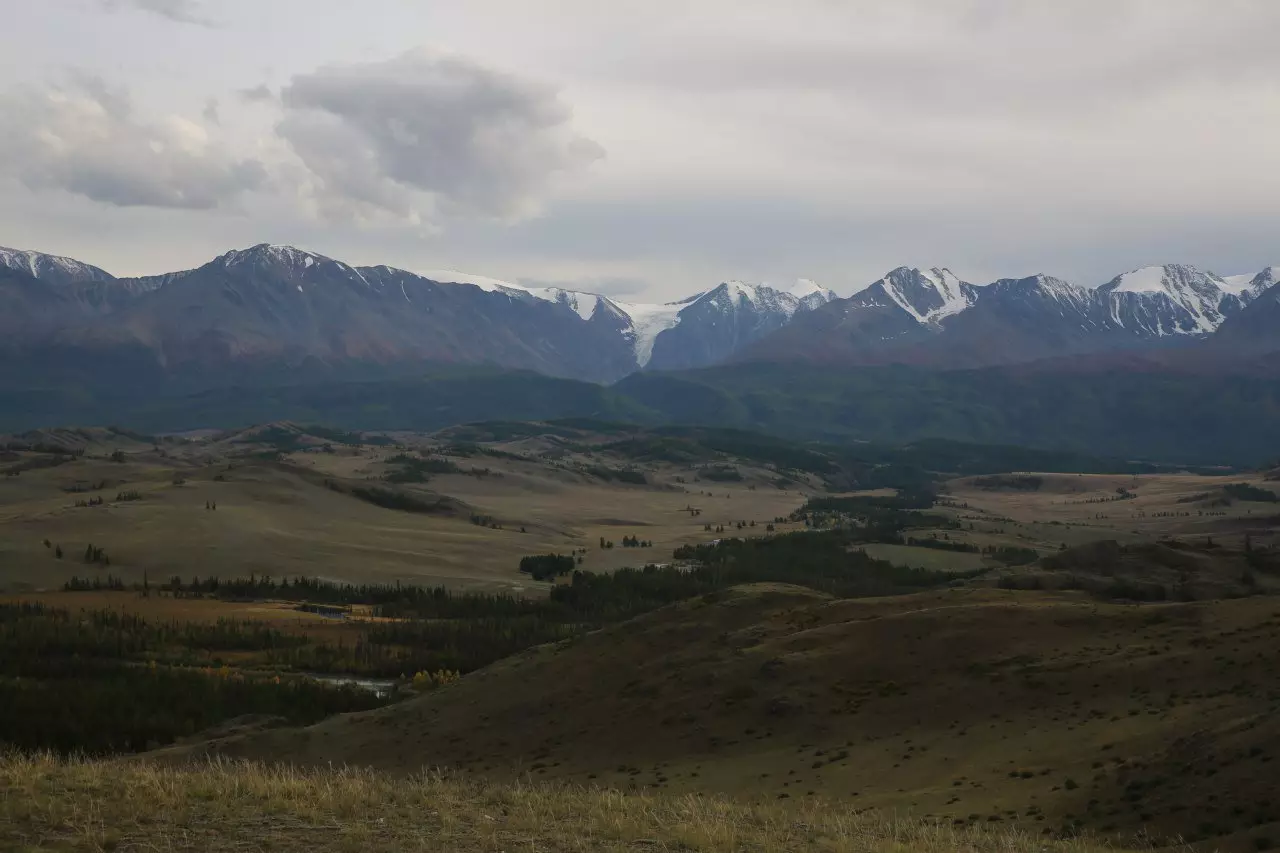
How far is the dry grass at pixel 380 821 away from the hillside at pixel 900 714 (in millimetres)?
5341

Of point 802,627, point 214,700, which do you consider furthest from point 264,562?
point 802,627

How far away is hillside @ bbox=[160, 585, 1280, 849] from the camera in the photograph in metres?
35.2

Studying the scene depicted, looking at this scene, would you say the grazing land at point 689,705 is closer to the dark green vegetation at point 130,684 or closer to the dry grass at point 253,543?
the dark green vegetation at point 130,684

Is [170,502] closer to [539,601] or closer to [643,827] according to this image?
[539,601]

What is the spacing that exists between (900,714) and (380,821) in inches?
1112

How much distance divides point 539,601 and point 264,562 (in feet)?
131

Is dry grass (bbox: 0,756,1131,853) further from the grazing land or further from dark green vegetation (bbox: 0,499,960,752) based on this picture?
dark green vegetation (bbox: 0,499,960,752)

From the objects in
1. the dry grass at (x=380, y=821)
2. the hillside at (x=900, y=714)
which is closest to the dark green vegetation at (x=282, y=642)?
the hillside at (x=900, y=714)

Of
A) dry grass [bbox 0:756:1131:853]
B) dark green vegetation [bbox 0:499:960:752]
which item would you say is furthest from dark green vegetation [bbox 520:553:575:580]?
dry grass [bbox 0:756:1131:853]

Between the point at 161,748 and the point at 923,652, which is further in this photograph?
the point at 161,748

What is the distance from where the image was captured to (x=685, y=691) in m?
59.4

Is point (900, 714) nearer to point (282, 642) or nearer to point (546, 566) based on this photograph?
point (282, 642)

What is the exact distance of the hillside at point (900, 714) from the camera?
116 ft

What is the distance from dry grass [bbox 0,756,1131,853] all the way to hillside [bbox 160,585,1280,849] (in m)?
5.34
